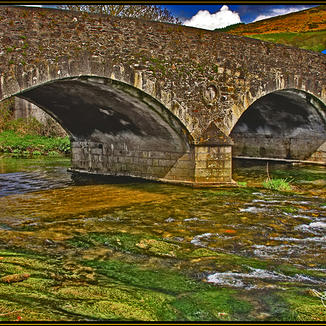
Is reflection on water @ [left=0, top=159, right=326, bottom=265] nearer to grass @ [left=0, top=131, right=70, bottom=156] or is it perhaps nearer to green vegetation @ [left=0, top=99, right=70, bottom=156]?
grass @ [left=0, top=131, right=70, bottom=156]

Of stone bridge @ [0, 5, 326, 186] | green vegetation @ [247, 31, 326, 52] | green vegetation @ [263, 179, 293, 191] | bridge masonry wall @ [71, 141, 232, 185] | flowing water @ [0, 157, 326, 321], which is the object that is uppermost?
green vegetation @ [247, 31, 326, 52]

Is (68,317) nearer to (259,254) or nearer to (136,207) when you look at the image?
(259,254)

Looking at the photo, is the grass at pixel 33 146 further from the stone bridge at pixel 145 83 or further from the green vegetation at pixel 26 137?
the stone bridge at pixel 145 83

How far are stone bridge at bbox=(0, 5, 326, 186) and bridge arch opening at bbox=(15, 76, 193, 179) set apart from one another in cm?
3

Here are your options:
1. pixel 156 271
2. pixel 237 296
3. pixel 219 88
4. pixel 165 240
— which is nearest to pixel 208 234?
pixel 165 240

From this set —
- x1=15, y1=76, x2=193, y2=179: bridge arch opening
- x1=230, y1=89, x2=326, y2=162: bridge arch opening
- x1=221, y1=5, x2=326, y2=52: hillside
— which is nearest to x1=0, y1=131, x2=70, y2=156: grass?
x1=15, y1=76, x2=193, y2=179: bridge arch opening

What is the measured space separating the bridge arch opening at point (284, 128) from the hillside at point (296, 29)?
17.0ft

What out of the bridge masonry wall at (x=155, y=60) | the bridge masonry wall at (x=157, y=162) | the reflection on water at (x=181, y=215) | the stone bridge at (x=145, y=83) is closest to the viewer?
the reflection on water at (x=181, y=215)

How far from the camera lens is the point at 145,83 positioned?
384 inches

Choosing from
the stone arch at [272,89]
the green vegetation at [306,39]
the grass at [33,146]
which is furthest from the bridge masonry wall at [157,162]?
the green vegetation at [306,39]

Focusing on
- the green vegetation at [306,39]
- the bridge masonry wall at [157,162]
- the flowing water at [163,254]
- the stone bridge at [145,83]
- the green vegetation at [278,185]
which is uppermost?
the green vegetation at [306,39]

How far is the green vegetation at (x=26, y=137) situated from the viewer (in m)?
22.0

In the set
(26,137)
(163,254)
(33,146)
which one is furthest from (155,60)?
(26,137)

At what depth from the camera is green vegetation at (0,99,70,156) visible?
22.0 meters
